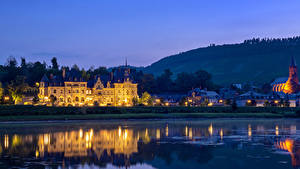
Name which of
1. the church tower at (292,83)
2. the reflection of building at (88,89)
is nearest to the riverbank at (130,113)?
the reflection of building at (88,89)

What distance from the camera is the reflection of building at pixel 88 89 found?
349 feet

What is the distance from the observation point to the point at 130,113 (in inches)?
3482

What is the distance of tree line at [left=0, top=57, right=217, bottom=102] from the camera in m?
105

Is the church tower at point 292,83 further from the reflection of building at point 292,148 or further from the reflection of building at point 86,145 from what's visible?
the reflection of building at point 86,145

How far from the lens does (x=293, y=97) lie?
443ft

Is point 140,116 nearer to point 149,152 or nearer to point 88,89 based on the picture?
→ point 88,89

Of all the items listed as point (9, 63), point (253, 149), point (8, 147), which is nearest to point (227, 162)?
point (253, 149)

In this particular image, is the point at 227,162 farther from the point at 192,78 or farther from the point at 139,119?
the point at 192,78

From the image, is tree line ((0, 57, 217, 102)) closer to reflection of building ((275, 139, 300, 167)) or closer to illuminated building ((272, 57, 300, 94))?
illuminated building ((272, 57, 300, 94))

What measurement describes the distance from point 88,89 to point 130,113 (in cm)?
2721

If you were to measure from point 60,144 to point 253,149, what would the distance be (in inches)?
719

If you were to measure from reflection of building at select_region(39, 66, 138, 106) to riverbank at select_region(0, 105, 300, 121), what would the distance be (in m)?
18.3

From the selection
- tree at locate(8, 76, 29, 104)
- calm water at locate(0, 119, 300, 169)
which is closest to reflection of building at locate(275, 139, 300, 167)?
calm water at locate(0, 119, 300, 169)

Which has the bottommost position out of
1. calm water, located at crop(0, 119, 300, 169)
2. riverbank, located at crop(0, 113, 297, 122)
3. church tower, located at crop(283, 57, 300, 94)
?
calm water, located at crop(0, 119, 300, 169)
